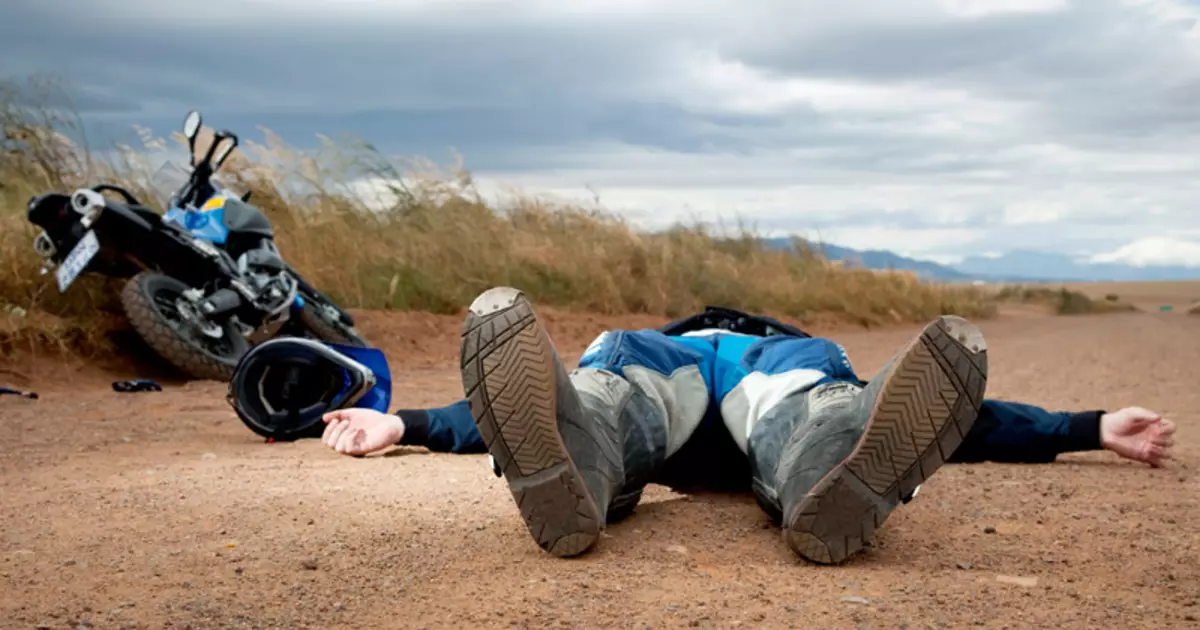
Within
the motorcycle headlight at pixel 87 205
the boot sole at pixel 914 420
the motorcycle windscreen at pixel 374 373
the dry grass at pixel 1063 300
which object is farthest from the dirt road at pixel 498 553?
the dry grass at pixel 1063 300

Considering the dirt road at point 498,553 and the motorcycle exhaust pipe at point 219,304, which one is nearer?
the dirt road at point 498,553

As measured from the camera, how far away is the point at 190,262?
7.11m

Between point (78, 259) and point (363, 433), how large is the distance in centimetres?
352

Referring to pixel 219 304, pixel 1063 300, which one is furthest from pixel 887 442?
pixel 1063 300

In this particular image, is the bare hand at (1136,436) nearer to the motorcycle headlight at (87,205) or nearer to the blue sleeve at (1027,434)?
the blue sleeve at (1027,434)

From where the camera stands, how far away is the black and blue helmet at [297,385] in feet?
14.8

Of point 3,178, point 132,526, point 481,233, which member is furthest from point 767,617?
point 481,233

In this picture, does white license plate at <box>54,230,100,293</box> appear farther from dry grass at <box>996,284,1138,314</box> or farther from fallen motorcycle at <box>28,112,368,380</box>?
dry grass at <box>996,284,1138,314</box>

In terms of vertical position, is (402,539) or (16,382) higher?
(402,539)

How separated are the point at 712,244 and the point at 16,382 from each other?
1056cm

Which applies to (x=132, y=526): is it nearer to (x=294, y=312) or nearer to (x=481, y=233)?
A: (x=294, y=312)

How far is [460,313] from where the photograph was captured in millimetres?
10789

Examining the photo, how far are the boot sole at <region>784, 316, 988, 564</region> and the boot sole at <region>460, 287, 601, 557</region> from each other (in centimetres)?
53

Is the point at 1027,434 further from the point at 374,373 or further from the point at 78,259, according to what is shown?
the point at 78,259
